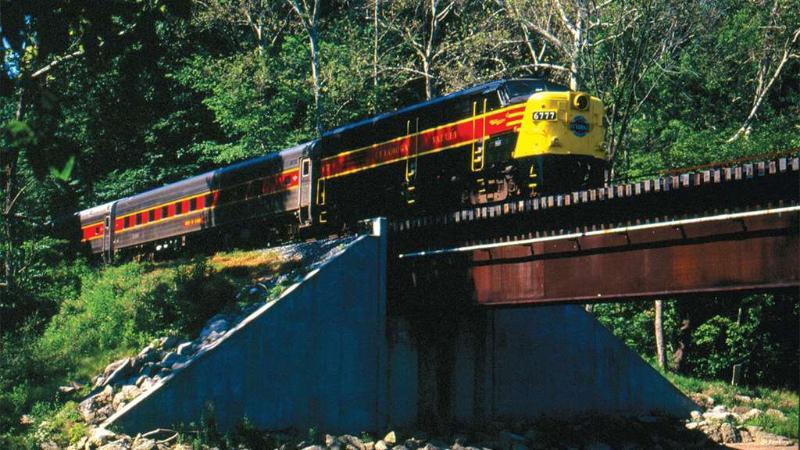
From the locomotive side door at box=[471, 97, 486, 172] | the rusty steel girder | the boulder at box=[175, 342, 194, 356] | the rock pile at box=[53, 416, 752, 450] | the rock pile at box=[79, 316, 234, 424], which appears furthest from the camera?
the locomotive side door at box=[471, 97, 486, 172]

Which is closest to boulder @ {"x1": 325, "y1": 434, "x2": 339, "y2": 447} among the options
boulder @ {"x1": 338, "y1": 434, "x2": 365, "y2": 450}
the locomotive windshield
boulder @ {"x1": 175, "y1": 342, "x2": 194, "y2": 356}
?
boulder @ {"x1": 338, "y1": 434, "x2": 365, "y2": 450}

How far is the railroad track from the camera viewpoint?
62.5 feet

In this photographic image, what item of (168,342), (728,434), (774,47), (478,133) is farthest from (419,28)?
(168,342)

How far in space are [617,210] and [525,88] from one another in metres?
5.05

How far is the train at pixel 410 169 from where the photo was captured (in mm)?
24875

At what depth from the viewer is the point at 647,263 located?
2064cm

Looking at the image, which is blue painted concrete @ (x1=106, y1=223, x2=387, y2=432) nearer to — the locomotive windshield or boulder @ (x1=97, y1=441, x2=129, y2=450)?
boulder @ (x1=97, y1=441, x2=129, y2=450)

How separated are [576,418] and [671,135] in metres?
17.1

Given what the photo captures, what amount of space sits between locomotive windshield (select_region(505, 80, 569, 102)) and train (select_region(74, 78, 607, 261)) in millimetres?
28

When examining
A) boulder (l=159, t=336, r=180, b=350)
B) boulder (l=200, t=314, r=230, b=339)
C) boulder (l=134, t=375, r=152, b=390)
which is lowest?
boulder (l=134, t=375, r=152, b=390)

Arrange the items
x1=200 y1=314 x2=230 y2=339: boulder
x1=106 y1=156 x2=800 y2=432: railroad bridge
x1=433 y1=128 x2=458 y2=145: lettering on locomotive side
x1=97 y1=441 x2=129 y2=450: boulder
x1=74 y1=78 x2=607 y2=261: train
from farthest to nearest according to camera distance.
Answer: x1=433 y1=128 x2=458 y2=145: lettering on locomotive side, x1=74 y1=78 x2=607 y2=261: train, x1=200 y1=314 x2=230 y2=339: boulder, x1=97 y1=441 x2=129 y2=450: boulder, x1=106 y1=156 x2=800 y2=432: railroad bridge

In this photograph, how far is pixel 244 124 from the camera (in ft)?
134

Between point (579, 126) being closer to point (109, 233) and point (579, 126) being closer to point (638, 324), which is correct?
point (638, 324)

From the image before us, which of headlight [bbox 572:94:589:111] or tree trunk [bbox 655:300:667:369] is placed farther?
tree trunk [bbox 655:300:667:369]
